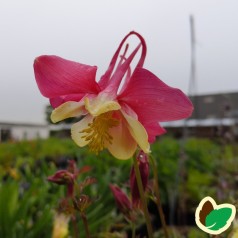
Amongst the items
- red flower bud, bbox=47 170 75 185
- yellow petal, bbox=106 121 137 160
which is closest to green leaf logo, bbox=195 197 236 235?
yellow petal, bbox=106 121 137 160

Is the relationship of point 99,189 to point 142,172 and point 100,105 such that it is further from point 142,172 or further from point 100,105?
point 100,105

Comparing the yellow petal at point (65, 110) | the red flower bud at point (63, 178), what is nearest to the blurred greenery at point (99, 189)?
the red flower bud at point (63, 178)

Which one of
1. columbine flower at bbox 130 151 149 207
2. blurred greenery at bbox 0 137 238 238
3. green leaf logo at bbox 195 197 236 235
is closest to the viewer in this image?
green leaf logo at bbox 195 197 236 235

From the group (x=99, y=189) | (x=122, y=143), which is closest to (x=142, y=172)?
(x=122, y=143)

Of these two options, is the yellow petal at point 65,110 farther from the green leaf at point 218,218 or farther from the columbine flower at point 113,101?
the green leaf at point 218,218

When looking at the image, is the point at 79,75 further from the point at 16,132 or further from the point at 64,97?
the point at 16,132

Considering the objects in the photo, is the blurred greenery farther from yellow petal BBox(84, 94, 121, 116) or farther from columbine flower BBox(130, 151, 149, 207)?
yellow petal BBox(84, 94, 121, 116)

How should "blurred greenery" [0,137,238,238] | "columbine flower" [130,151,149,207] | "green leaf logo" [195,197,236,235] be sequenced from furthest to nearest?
1. "blurred greenery" [0,137,238,238]
2. "columbine flower" [130,151,149,207]
3. "green leaf logo" [195,197,236,235]

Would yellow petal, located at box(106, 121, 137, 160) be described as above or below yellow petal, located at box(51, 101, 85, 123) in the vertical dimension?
below
